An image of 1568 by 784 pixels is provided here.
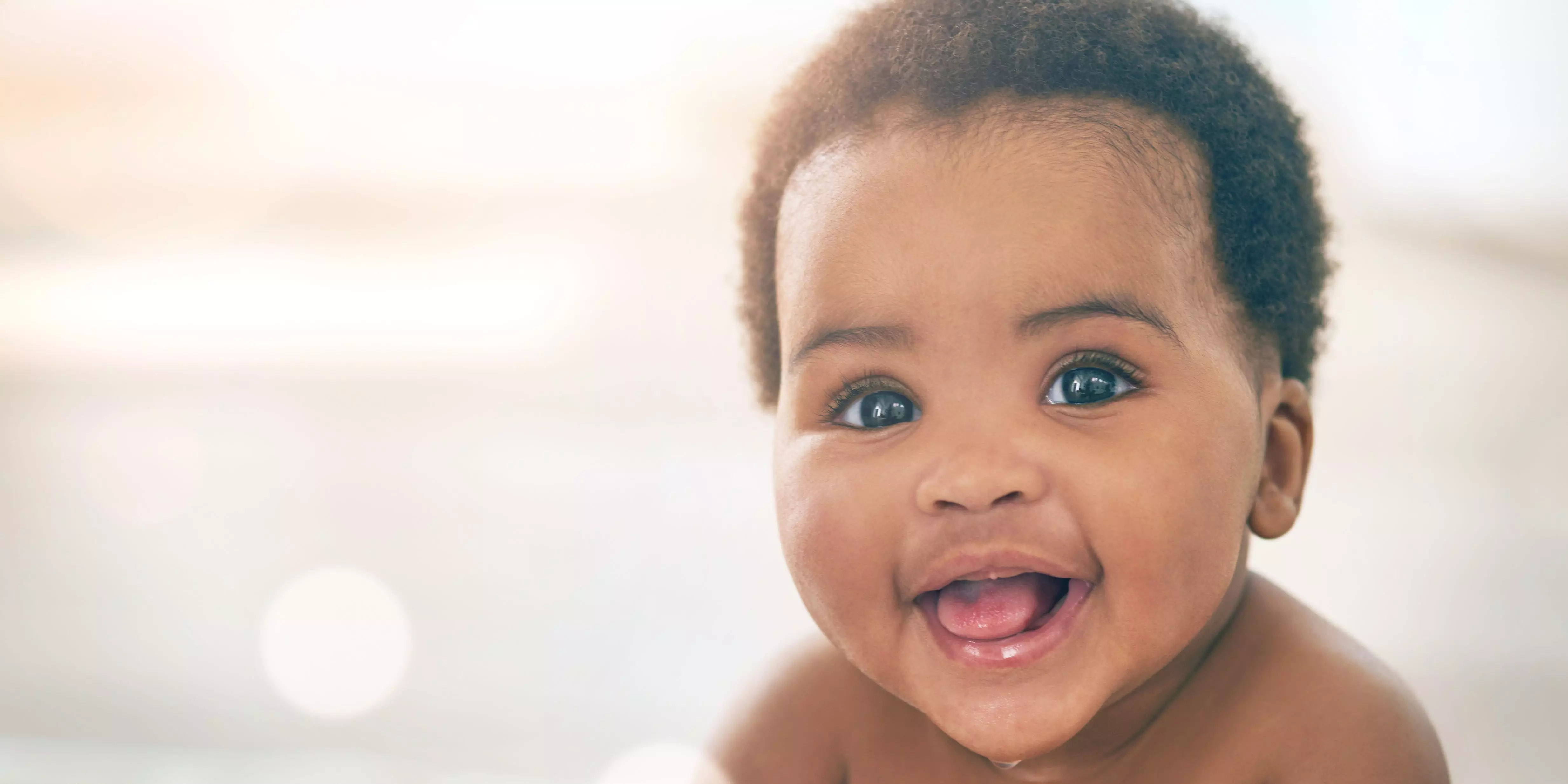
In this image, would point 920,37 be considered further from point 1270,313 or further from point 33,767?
point 33,767

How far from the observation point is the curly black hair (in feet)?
2.39

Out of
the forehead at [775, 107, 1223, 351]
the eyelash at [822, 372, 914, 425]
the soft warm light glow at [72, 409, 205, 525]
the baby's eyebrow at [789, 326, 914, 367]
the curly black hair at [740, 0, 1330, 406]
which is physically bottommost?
the eyelash at [822, 372, 914, 425]

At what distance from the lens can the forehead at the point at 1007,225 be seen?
0.68 meters

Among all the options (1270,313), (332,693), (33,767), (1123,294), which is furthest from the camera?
(332,693)

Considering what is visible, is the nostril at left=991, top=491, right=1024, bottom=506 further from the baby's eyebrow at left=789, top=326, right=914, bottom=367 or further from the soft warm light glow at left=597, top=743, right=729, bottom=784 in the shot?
the soft warm light glow at left=597, top=743, right=729, bottom=784

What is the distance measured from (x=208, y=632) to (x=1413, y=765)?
153 cm

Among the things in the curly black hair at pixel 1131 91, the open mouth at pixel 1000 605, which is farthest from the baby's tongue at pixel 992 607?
the curly black hair at pixel 1131 91

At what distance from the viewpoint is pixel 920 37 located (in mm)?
759

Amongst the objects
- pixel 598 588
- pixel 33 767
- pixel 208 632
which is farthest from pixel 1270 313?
pixel 208 632

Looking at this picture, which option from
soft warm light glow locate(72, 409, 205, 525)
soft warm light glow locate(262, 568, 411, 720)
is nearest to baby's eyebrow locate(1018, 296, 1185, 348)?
soft warm light glow locate(262, 568, 411, 720)

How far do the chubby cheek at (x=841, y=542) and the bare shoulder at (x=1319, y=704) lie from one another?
240mm

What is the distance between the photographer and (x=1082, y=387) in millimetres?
697

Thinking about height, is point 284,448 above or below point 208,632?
above

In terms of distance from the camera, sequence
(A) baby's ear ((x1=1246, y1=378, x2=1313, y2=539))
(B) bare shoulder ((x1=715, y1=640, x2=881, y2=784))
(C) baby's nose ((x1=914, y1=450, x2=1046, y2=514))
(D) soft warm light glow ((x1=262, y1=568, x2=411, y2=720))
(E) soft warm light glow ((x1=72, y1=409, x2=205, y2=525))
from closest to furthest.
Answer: (C) baby's nose ((x1=914, y1=450, x2=1046, y2=514)) → (A) baby's ear ((x1=1246, y1=378, x2=1313, y2=539)) → (B) bare shoulder ((x1=715, y1=640, x2=881, y2=784)) → (D) soft warm light glow ((x1=262, y1=568, x2=411, y2=720)) → (E) soft warm light glow ((x1=72, y1=409, x2=205, y2=525))
